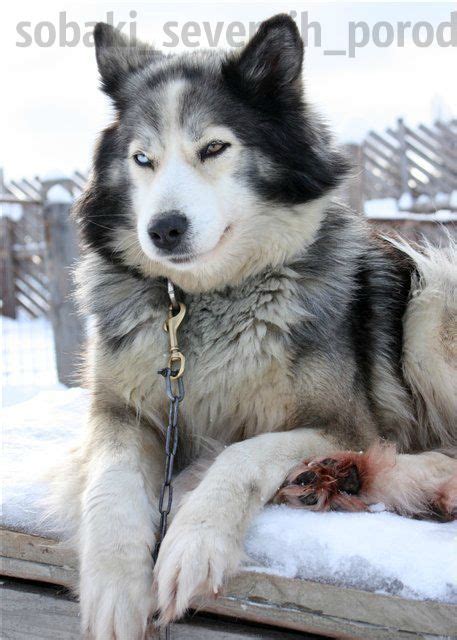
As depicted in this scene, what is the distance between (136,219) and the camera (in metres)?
2.41

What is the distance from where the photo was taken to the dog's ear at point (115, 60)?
2588 mm

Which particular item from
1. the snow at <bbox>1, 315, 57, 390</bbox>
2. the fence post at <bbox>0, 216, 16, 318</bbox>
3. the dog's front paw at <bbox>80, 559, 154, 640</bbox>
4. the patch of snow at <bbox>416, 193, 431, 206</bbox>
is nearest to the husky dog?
the dog's front paw at <bbox>80, 559, 154, 640</bbox>

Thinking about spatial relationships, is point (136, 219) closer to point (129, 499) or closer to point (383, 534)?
point (129, 499)

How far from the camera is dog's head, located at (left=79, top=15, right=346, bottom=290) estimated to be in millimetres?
2186

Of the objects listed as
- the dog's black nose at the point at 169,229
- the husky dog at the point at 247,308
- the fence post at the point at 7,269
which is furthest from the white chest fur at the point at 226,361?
the fence post at the point at 7,269

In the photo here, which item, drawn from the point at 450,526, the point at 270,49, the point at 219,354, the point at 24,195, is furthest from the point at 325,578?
the point at 24,195

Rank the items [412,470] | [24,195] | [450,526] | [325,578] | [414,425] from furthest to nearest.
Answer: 1. [24,195]
2. [414,425]
3. [412,470]
4. [450,526]
5. [325,578]

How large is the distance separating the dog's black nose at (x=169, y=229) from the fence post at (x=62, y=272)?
3.04 meters

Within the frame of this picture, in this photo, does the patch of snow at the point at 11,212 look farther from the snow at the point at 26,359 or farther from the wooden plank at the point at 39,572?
the wooden plank at the point at 39,572

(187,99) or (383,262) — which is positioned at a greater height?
(187,99)

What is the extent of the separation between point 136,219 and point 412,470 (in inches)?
50.5

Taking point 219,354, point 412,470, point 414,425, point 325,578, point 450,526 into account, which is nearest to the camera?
point 325,578

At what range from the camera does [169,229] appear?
2051 millimetres

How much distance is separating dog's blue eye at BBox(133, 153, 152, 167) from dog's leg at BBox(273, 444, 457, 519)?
1165mm
